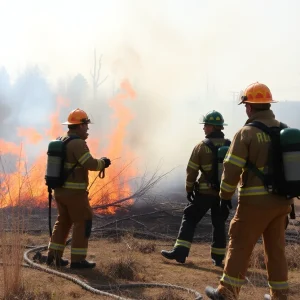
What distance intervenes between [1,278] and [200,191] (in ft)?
9.26

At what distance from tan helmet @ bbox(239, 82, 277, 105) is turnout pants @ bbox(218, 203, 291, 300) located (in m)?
1.00

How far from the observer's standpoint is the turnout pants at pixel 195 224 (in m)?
7.05

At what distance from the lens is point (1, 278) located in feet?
18.7

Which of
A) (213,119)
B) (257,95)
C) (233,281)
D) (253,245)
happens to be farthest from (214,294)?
(213,119)

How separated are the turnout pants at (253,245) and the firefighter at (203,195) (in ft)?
7.10

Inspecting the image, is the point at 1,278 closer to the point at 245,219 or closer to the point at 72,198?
the point at 72,198

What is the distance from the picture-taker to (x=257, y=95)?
4973mm

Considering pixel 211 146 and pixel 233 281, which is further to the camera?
pixel 211 146

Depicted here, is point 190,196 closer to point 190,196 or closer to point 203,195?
point 190,196

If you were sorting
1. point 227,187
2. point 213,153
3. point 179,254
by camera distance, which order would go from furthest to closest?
point 179,254 → point 213,153 → point 227,187

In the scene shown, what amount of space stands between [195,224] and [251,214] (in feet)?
8.16

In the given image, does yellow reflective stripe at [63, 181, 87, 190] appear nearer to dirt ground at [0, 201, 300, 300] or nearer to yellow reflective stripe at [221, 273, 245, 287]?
dirt ground at [0, 201, 300, 300]

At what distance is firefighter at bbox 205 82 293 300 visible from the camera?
4660 mm

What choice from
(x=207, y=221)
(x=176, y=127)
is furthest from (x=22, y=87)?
(x=207, y=221)
